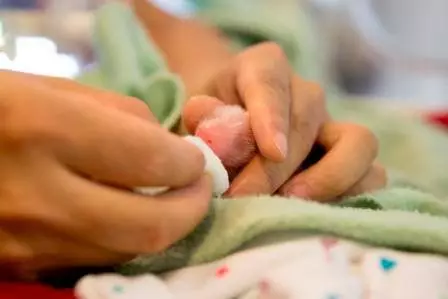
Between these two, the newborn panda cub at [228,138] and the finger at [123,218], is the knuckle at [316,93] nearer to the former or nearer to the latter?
the newborn panda cub at [228,138]

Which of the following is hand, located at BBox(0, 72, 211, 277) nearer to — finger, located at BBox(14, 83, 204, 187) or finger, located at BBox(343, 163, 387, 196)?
finger, located at BBox(14, 83, 204, 187)

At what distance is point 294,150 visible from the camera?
528 mm

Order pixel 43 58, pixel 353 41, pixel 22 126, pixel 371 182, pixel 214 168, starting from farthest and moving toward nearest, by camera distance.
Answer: pixel 353 41 → pixel 43 58 → pixel 371 182 → pixel 214 168 → pixel 22 126

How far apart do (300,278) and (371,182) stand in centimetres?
21

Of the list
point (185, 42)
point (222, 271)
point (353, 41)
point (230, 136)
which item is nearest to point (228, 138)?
point (230, 136)

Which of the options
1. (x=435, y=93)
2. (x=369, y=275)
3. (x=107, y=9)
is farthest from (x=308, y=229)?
(x=435, y=93)

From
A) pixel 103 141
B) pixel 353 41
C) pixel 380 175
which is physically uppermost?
pixel 103 141

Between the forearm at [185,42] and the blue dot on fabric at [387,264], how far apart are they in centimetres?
45

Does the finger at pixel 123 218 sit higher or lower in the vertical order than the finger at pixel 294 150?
higher

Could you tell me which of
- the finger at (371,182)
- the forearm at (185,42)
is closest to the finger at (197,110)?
the finger at (371,182)

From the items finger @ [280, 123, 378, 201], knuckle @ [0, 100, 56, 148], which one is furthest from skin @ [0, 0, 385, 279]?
finger @ [280, 123, 378, 201]

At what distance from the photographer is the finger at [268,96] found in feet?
1.57

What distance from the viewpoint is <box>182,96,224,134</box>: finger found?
0.51 metres

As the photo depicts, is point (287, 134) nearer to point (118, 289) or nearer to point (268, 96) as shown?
point (268, 96)
